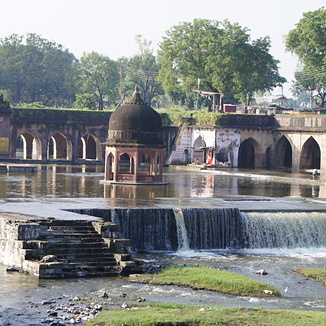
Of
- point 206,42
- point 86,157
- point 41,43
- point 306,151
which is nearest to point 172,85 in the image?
point 206,42

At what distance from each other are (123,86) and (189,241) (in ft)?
222

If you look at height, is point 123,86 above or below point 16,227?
above

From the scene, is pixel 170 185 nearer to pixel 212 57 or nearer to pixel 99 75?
pixel 212 57

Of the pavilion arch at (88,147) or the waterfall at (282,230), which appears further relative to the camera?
the pavilion arch at (88,147)

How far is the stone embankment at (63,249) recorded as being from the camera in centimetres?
2527

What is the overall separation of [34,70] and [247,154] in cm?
3974

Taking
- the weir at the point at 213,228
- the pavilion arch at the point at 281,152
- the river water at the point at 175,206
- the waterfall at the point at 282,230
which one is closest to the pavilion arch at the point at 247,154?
the pavilion arch at the point at 281,152

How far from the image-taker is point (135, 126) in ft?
140

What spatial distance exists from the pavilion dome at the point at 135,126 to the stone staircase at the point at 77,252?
15.4 metres

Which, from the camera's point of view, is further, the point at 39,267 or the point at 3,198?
the point at 3,198

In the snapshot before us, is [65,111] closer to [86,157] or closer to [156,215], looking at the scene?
[86,157]

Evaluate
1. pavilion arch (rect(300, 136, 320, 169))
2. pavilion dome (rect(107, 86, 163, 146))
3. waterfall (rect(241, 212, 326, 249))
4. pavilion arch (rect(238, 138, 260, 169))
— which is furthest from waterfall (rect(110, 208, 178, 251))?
pavilion arch (rect(238, 138, 260, 169))

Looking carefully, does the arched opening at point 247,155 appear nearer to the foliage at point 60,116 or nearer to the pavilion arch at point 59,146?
the foliage at point 60,116

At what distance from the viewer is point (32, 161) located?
60.4 m
